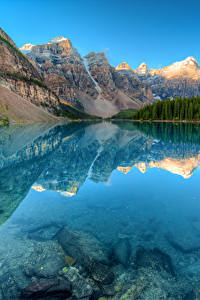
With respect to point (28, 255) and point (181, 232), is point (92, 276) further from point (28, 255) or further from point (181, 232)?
point (181, 232)

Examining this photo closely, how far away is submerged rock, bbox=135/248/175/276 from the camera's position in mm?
7050

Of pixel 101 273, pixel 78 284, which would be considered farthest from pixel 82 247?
pixel 78 284

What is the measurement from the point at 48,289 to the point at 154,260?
13.0 ft

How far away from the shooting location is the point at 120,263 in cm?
725

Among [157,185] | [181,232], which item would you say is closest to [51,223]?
[181,232]

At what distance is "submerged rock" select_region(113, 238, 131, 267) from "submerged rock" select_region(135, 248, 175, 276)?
0.39 meters

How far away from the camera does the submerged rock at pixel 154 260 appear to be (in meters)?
7.05

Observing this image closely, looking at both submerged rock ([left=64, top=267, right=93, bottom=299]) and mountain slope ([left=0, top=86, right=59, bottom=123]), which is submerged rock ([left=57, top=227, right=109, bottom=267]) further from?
mountain slope ([left=0, top=86, right=59, bottom=123])

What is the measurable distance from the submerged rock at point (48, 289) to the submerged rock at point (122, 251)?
2.16 meters

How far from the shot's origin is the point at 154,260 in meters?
7.42

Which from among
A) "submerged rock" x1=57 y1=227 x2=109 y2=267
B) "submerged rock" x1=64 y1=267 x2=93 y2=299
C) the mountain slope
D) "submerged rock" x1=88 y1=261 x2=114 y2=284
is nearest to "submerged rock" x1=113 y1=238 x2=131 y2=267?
"submerged rock" x1=57 y1=227 x2=109 y2=267

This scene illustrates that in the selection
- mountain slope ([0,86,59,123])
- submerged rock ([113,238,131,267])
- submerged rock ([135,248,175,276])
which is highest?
mountain slope ([0,86,59,123])

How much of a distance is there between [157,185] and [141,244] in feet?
26.2

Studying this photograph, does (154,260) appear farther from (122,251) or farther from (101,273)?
(101,273)
